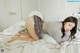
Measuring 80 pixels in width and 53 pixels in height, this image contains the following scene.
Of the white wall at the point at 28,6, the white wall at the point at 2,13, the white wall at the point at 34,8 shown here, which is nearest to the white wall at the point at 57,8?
the white wall at the point at 34,8

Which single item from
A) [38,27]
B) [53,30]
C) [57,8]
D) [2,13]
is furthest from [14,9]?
[53,30]

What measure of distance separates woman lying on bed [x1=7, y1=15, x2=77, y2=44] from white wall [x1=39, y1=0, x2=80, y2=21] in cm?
102

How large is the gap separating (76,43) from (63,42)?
6.6 inches

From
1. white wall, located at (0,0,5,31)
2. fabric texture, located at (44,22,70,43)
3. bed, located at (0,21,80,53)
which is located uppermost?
white wall, located at (0,0,5,31)

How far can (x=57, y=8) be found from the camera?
315 cm

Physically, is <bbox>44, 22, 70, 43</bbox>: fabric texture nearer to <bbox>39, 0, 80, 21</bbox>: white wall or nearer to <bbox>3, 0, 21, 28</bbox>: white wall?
<bbox>39, 0, 80, 21</bbox>: white wall

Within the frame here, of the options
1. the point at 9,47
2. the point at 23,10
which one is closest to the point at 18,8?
the point at 23,10

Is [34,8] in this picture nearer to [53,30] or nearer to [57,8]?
[57,8]

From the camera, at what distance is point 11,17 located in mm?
3262

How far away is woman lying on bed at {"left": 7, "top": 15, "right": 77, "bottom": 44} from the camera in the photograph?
2.07 m

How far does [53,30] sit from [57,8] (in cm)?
116

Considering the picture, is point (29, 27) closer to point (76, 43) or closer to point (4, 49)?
point (4, 49)

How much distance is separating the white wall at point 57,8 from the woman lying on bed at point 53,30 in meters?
1.02

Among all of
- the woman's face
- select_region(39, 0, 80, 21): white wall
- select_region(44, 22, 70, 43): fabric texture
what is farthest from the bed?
select_region(39, 0, 80, 21): white wall
